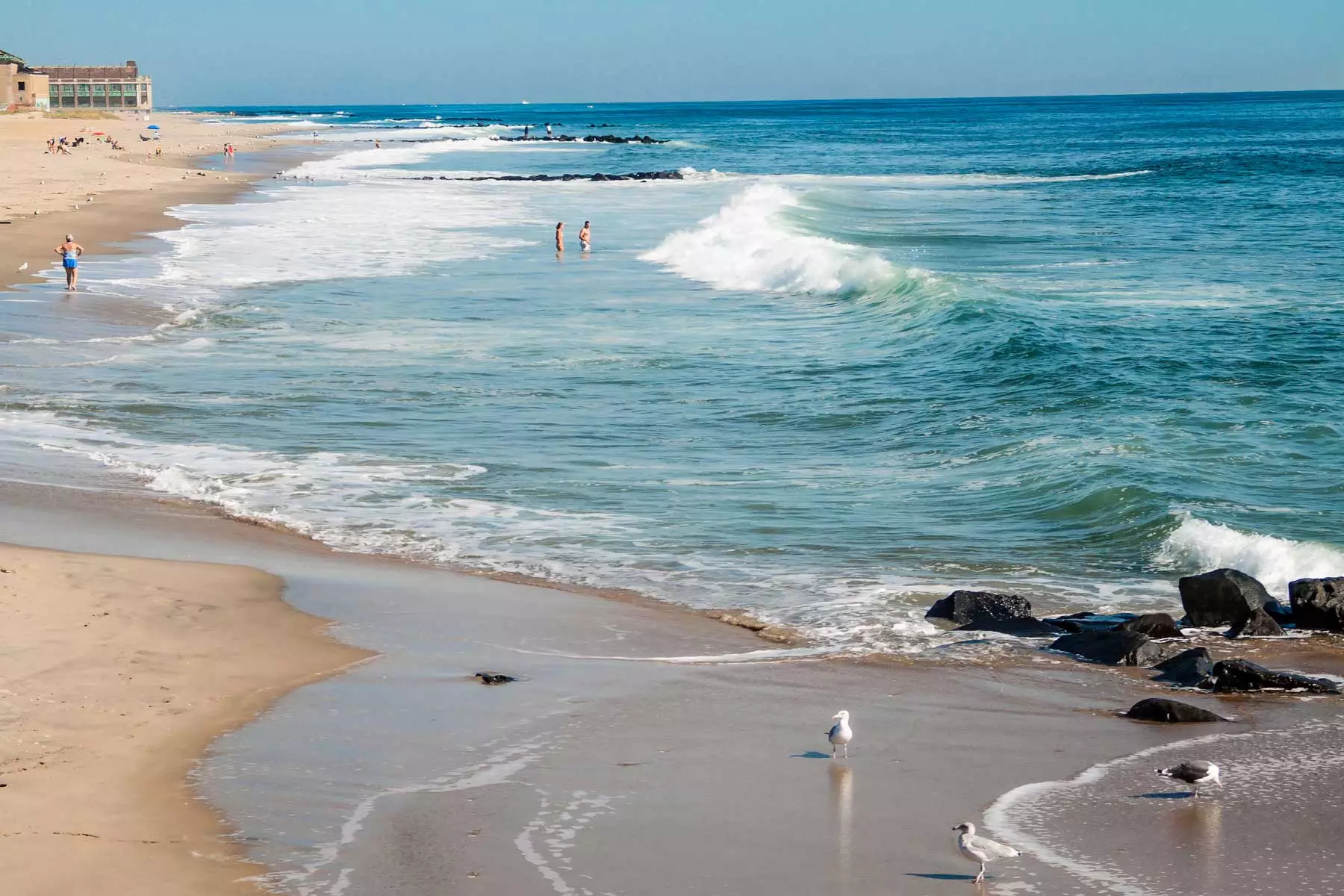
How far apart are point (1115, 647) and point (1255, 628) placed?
1.30m

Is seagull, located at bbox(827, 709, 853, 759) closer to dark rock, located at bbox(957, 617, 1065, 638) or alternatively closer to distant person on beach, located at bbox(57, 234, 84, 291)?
dark rock, located at bbox(957, 617, 1065, 638)

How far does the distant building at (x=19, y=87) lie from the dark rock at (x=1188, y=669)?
4793 inches

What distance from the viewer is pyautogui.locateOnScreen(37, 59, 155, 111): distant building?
468 feet

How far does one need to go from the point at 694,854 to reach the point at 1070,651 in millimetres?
4213

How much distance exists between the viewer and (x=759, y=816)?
23.0ft

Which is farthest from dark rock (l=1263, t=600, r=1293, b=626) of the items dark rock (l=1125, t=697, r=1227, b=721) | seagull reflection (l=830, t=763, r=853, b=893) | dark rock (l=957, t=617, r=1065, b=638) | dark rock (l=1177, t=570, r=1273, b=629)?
seagull reflection (l=830, t=763, r=853, b=893)

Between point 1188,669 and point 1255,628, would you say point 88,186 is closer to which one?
point 1255,628

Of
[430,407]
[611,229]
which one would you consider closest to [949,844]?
[430,407]

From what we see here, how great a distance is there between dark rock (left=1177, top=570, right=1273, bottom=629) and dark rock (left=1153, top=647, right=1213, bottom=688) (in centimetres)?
92

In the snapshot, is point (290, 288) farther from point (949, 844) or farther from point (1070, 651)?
point (949, 844)

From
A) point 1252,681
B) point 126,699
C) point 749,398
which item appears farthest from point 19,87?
point 1252,681

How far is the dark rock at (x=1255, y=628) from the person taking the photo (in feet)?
33.6

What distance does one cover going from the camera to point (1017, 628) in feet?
33.7

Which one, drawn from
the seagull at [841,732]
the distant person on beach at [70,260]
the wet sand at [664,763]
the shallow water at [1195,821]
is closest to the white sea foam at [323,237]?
the distant person on beach at [70,260]
